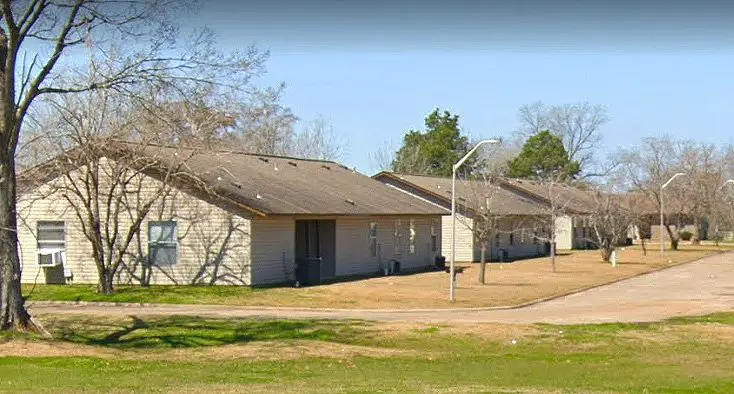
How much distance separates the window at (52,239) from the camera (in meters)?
41.7

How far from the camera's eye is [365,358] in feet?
71.8

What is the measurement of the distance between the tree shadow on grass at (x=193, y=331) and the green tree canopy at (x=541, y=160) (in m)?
87.0

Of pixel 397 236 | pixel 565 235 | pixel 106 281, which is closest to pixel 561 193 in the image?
pixel 565 235

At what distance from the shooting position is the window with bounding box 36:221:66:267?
41656 mm

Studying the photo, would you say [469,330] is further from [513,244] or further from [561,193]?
[561,193]

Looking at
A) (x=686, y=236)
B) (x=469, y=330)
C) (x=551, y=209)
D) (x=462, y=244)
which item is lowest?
(x=469, y=330)

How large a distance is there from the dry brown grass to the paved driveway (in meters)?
1.45

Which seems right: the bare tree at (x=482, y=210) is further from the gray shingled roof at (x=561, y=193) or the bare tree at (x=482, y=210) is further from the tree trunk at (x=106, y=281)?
the tree trunk at (x=106, y=281)

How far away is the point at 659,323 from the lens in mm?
30016

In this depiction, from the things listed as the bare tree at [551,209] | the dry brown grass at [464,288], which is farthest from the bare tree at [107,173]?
the bare tree at [551,209]

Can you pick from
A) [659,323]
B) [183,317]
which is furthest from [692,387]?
[183,317]

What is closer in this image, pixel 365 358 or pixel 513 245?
pixel 365 358

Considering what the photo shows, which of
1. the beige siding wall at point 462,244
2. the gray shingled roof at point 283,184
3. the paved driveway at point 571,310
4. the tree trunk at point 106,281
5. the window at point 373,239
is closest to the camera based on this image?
the paved driveway at point 571,310

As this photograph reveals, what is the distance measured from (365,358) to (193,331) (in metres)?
5.80
